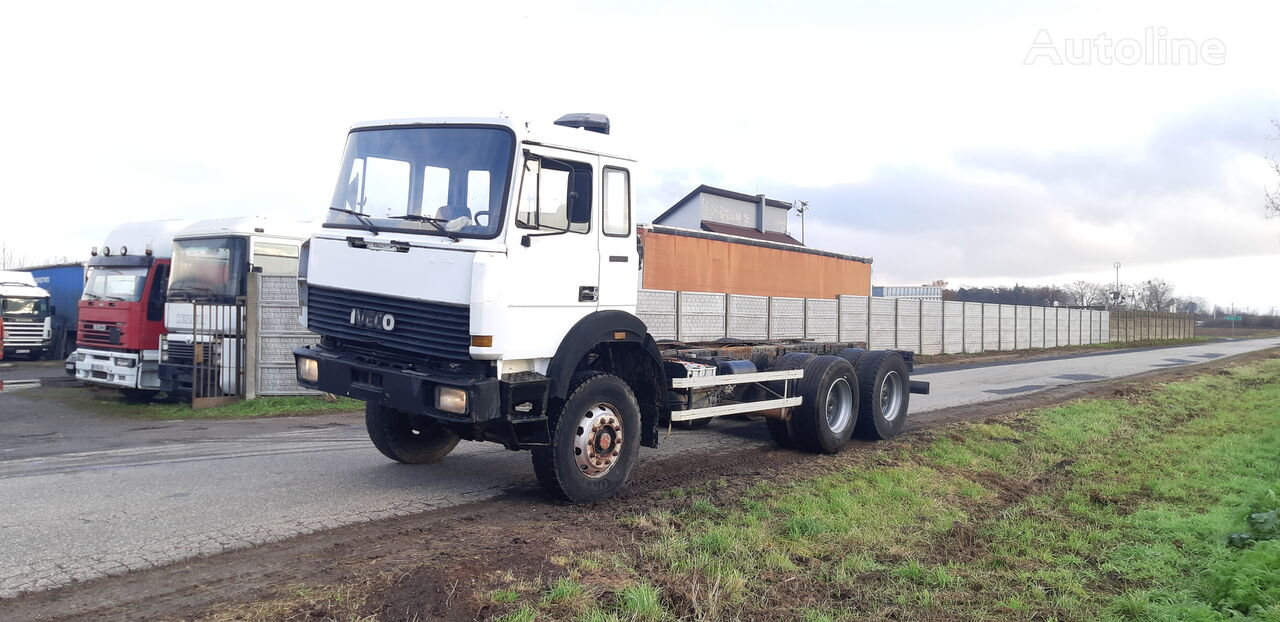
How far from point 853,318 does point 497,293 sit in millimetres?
22256

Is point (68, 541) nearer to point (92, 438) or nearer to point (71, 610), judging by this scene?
point (71, 610)

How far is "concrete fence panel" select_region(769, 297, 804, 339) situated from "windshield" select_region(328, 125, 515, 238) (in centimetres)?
1457

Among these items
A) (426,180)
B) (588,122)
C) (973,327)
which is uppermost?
(588,122)

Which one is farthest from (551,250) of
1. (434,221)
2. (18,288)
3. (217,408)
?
(18,288)

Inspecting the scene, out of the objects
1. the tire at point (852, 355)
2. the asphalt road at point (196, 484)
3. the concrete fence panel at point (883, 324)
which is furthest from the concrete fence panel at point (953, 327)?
the asphalt road at point (196, 484)

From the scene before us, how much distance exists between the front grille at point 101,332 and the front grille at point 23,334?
12.9m

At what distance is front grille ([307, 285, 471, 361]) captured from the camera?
567 cm

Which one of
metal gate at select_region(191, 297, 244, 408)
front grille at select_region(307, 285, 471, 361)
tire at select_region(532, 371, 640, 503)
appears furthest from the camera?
metal gate at select_region(191, 297, 244, 408)

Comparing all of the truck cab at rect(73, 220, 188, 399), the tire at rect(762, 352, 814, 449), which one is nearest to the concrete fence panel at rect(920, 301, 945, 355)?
the tire at rect(762, 352, 814, 449)

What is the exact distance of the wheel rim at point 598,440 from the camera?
20.5 ft

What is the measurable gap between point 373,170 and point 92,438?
22.7ft

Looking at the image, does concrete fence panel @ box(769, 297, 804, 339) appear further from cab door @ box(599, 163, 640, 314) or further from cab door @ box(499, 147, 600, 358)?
cab door @ box(499, 147, 600, 358)

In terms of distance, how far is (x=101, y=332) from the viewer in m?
14.5

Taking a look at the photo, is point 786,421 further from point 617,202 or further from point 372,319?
point 372,319
